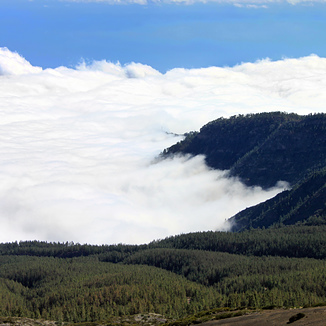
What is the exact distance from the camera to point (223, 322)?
16112 centimetres

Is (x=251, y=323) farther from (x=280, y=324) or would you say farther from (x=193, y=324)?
(x=193, y=324)

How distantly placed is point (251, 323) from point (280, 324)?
10338mm

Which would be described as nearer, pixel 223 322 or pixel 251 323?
pixel 251 323

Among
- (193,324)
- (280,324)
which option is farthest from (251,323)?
(193,324)

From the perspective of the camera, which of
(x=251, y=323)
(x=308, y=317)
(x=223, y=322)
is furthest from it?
(x=223, y=322)

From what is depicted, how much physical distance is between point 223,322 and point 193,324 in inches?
470

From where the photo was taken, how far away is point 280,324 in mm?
139125

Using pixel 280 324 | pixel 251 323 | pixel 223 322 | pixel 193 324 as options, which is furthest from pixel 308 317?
pixel 193 324

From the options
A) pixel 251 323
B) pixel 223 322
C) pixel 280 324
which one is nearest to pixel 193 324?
pixel 223 322

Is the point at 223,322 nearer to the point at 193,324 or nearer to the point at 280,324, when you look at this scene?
the point at 193,324

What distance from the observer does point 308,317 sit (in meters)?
137

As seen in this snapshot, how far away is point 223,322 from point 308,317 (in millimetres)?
29648

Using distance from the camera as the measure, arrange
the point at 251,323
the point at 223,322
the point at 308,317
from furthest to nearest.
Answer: the point at 223,322 → the point at 251,323 → the point at 308,317

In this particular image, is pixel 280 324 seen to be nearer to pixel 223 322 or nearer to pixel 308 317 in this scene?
pixel 308 317
